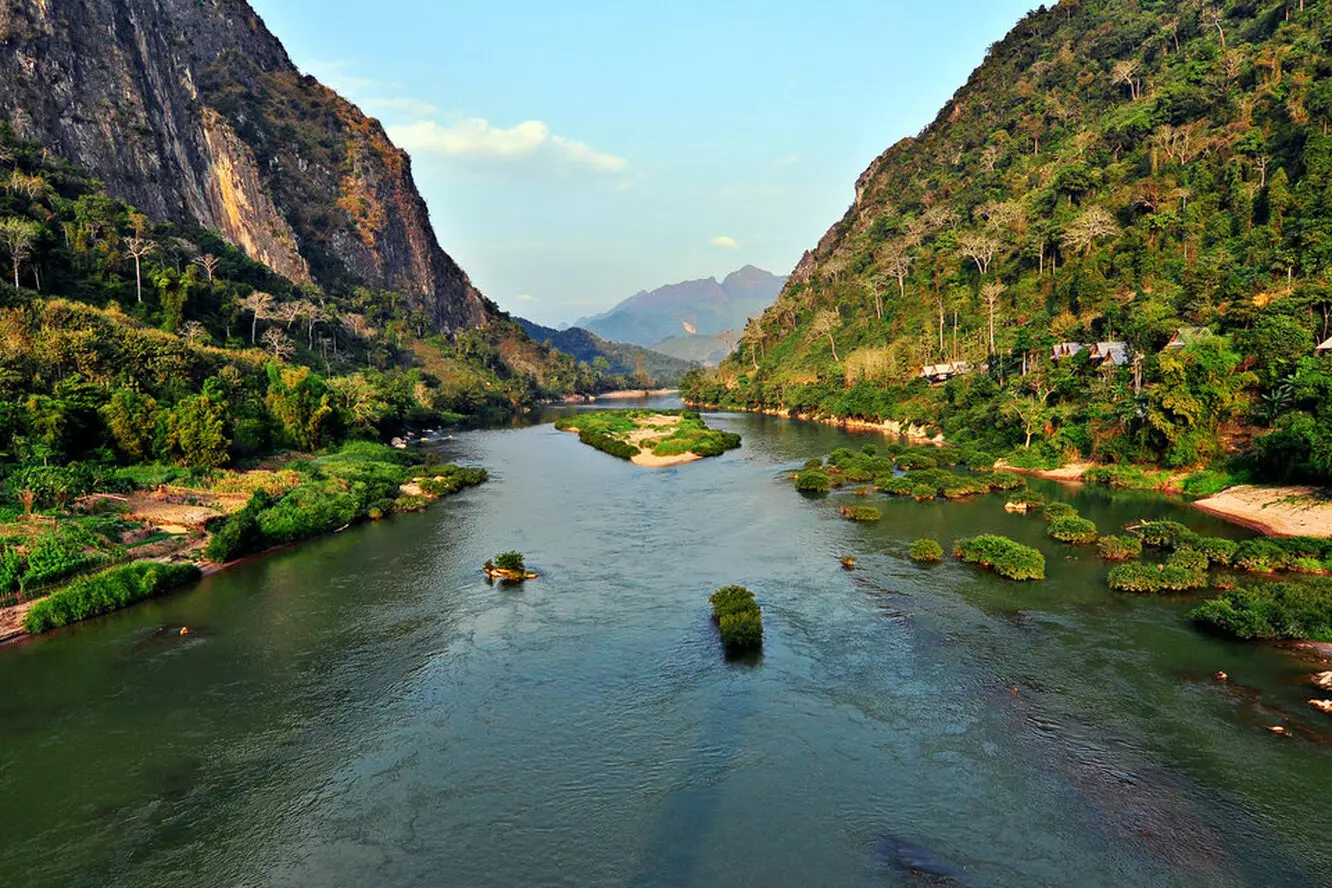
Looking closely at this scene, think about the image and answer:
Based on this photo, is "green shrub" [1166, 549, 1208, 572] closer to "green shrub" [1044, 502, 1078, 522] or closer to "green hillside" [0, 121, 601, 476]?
"green shrub" [1044, 502, 1078, 522]

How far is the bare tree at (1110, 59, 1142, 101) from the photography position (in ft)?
413

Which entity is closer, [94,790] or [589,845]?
[589,845]

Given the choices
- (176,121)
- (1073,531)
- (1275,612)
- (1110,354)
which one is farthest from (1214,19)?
(176,121)

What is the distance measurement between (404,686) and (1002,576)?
2975 cm

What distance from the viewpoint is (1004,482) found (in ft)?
182

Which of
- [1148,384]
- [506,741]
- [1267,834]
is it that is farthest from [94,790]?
[1148,384]

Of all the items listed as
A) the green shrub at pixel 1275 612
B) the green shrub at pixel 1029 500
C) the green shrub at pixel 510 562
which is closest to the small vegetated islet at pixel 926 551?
the green shrub at pixel 1275 612

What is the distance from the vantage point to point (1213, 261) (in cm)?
6925

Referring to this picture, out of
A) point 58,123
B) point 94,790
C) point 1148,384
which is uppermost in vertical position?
point 58,123

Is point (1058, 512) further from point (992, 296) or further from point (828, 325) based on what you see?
point (828, 325)

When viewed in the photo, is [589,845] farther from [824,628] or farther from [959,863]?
[824,628]

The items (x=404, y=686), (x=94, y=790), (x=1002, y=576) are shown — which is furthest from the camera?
(x=1002, y=576)

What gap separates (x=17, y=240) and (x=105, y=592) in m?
61.4

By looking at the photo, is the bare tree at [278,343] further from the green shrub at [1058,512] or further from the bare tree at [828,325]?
the green shrub at [1058,512]
